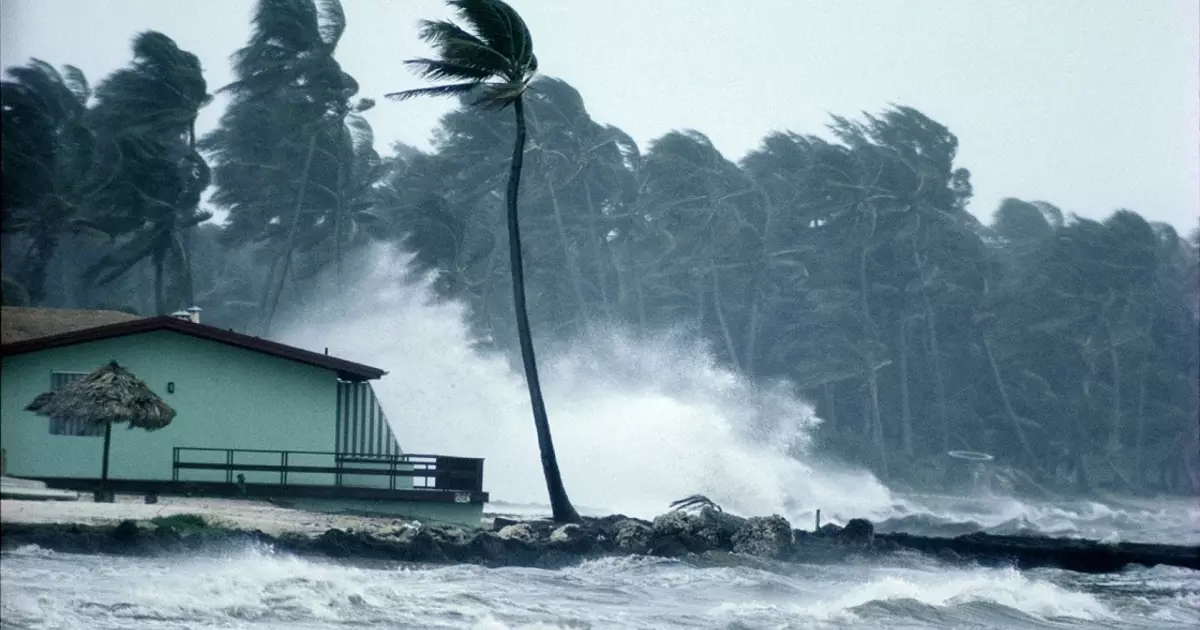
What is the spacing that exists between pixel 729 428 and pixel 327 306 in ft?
12.4

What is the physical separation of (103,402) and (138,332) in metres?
0.77

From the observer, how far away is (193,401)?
39.8 feet

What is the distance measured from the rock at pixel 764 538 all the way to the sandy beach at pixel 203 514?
10.6 feet

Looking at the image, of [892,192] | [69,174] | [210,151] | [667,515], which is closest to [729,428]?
[667,515]

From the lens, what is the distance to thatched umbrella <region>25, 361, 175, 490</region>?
1150cm

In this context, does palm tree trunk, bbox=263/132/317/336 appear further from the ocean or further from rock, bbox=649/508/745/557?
rock, bbox=649/508/745/557

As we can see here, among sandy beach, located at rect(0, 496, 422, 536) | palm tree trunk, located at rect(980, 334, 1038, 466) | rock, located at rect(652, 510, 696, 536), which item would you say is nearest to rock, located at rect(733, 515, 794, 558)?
rock, located at rect(652, 510, 696, 536)

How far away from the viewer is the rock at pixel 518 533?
1315 cm

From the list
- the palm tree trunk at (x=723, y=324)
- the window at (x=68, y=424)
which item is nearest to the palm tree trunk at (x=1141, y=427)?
the palm tree trunk at (x=723, y=324)

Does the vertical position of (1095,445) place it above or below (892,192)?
below

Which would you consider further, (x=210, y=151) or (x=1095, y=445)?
(x=1095, y=445)

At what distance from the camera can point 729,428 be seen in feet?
45.5

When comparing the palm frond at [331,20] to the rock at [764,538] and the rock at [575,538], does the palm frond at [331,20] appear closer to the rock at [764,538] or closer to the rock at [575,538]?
the rock at [575,538]

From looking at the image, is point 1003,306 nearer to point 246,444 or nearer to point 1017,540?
point 1017,540
